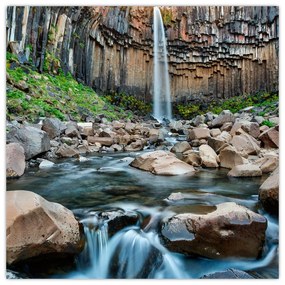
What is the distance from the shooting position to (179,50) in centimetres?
2530

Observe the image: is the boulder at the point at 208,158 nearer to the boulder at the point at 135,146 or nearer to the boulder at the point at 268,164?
the boulder at the point at 268,164

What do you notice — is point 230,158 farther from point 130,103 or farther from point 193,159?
point 130,103

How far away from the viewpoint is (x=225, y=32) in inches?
984

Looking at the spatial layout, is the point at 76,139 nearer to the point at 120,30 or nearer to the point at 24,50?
the point at 24,50

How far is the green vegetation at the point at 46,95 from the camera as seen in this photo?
853cm

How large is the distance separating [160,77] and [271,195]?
76.3 feet

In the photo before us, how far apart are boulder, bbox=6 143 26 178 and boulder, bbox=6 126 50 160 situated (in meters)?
0.74

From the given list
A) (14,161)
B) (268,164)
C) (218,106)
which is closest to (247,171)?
(268,164)

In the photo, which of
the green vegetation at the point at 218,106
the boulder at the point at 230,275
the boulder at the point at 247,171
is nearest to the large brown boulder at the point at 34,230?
the boulder at the point at 230,275

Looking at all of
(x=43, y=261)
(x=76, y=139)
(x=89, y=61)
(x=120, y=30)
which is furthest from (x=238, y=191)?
(x=120, y=30)

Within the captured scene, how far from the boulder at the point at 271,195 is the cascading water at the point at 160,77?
20416mm

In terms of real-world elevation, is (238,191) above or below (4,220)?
below
